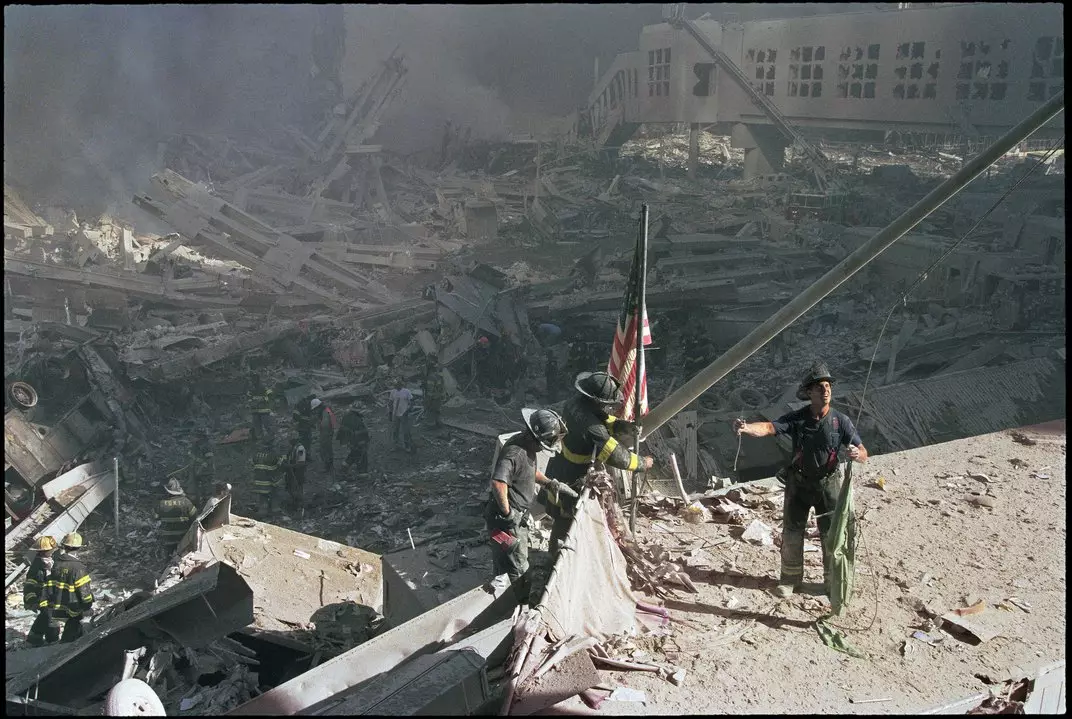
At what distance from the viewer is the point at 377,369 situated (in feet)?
47.9

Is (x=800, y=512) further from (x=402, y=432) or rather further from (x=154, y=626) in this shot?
(x=402, y=432)

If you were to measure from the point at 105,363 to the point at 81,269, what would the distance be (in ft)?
18.0

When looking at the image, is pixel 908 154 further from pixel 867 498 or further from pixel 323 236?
pixel 867 498

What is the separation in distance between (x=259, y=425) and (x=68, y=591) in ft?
16.8

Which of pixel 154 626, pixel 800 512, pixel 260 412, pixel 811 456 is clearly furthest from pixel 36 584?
pixel 811 456

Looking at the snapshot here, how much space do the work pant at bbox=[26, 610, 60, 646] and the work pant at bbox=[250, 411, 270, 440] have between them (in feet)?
16.3

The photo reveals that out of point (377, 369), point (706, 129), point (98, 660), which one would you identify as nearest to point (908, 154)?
point (706, 129)

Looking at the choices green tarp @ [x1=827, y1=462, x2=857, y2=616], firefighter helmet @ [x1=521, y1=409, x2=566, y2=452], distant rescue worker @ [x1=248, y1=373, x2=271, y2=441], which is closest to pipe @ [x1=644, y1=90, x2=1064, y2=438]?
firefighter helmet @ [x1=521, y1=409, x2=566, y2=452]

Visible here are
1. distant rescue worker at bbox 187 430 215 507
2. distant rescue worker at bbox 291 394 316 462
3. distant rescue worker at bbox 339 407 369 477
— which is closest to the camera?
distant rescue worker at bbox 187 430 215 507

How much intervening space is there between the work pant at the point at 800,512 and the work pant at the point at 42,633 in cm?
603

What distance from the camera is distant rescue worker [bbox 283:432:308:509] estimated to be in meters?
10.4

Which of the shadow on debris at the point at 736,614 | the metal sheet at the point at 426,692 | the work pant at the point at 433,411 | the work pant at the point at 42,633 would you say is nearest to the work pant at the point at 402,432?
the work pant at the point at 433,411

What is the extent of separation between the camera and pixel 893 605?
17.1 feet

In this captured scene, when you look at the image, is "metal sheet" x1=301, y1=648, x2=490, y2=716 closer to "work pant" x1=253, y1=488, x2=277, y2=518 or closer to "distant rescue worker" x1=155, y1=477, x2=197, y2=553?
"distant rescue worker" x1=155, y1=477, x2=197, y2=553
